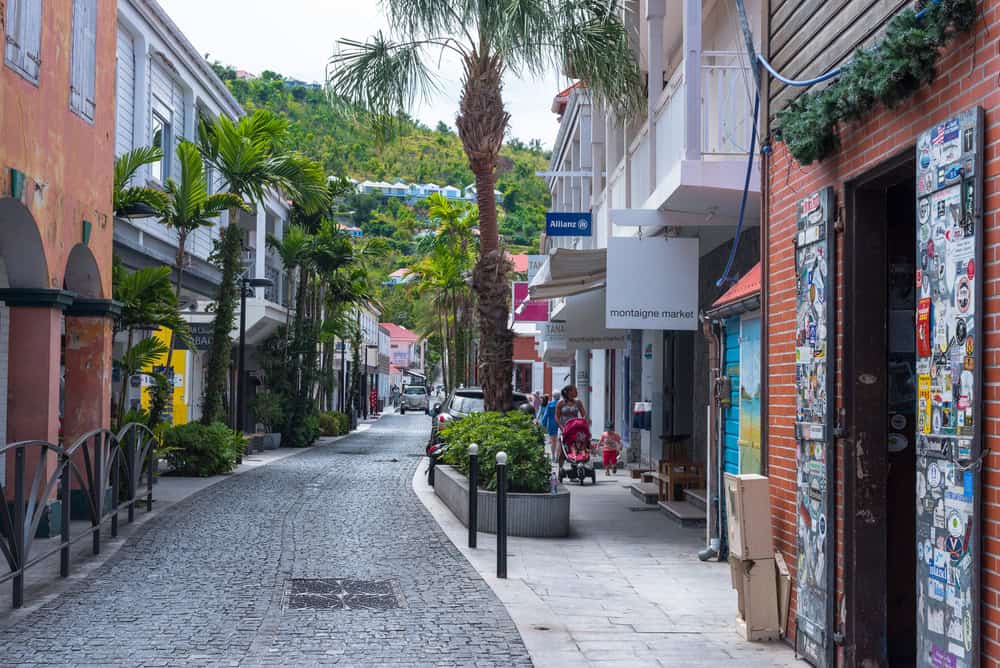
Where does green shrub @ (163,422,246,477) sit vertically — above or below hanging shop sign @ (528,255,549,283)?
below

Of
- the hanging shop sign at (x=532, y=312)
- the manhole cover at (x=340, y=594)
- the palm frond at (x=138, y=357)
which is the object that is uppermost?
the hanging shop sign at (x=532, y=312)

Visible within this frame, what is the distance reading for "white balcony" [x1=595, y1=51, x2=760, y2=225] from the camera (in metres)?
11.4

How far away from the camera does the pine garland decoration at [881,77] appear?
16.0 ft

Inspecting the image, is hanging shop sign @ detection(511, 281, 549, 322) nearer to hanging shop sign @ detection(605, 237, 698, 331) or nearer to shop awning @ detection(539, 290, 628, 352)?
shop awning @ detection(539, 290, 628, 352)

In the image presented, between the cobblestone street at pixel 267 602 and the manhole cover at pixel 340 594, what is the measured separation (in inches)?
1.8

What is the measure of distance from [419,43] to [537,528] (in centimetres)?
774

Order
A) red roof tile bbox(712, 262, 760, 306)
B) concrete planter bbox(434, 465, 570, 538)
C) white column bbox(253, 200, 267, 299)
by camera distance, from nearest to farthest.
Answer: red roof tile bbox(712, 262, 760, 306), concrete planter bbox(434, 465, 570, 538), white column bbox(253, 200, 267, 299)

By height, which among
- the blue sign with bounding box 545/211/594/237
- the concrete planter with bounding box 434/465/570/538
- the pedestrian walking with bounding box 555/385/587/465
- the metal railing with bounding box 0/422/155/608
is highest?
the blue sign with bounding box 545/211/594/237

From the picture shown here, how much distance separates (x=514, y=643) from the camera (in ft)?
24.0

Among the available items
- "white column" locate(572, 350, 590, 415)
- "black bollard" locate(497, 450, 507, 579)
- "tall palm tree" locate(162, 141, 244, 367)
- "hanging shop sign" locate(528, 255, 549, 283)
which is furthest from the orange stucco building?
"white column" locate(572, 350, 590, 415)

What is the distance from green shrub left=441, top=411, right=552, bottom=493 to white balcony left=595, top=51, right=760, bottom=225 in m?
2.70

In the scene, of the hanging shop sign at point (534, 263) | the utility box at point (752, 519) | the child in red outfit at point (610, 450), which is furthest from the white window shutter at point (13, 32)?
the hanging shop sign at point (534, 263)

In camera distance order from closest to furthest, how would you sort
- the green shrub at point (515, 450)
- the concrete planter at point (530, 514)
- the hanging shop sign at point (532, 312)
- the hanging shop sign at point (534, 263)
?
the concrete planter at point (530, 514), the green shrub at point (515, 450), the hanging shop sign at point (534, 263), the hanging shop sign at point (532, 312)

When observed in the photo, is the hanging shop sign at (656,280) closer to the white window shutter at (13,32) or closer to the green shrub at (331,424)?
the white window shutter at (13,32)
